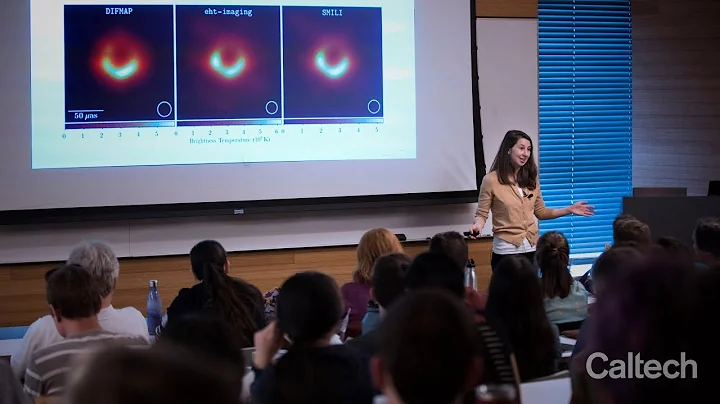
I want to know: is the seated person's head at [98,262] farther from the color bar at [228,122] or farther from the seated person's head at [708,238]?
the seated person's head at [708,238]

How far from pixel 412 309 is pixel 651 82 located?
6203 mm

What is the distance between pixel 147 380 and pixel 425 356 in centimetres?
66

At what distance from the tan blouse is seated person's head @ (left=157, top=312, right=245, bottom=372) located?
11.4 feet

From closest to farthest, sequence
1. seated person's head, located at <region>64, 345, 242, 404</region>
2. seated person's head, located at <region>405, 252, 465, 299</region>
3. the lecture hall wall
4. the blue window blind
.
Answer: seated person's head, located at <region>64, 345, 242, 404</region> → seated person's head, located at <region>405, 252, 465, 299</region> → the lecture hall wall → the blue window blind

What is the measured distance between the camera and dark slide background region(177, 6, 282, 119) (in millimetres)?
5234

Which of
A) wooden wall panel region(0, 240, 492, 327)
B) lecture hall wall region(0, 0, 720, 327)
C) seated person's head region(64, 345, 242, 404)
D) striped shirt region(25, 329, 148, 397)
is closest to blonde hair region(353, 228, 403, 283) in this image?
striped shirt region(25, 329, 148, 397)

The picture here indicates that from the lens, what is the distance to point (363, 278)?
12.2ft

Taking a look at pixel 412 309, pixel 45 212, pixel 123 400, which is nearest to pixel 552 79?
pixel 45 212

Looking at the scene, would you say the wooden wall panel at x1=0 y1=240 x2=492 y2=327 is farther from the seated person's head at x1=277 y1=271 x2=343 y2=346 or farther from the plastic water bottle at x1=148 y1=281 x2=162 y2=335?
the seated person's head at x1=277 y1=271 x2=343 y2=346

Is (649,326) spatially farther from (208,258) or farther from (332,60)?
(332,60)

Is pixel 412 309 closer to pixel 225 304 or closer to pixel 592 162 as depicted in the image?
pixel 225 304

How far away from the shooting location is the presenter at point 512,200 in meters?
5.26

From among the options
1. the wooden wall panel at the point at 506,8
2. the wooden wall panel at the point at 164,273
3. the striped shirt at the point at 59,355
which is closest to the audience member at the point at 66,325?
the striped shirt at the point at 59,355

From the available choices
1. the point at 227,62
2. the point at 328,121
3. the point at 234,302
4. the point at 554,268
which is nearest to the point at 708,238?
the point at 554,268
